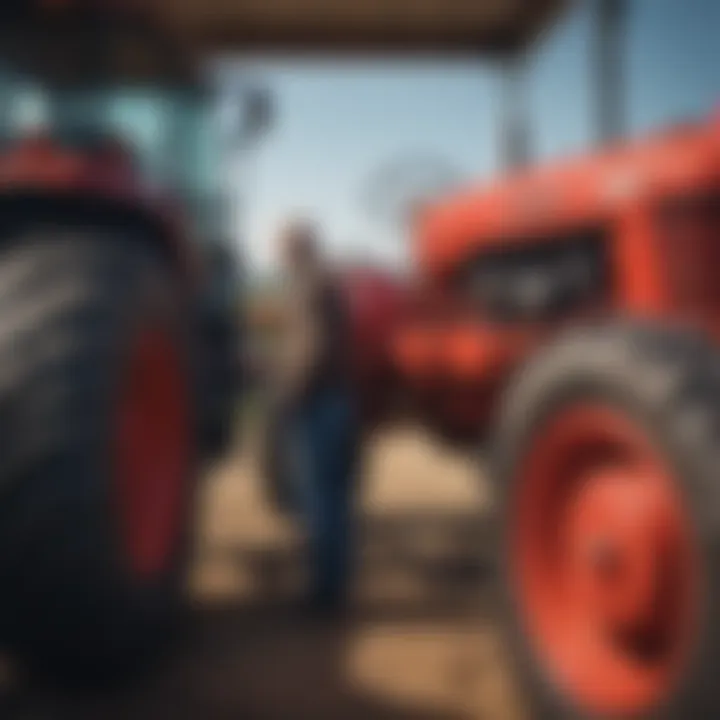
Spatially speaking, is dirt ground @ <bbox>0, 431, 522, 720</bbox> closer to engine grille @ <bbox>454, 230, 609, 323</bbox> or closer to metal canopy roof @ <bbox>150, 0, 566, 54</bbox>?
engine grille @ <bbox>454, 230, 609, 323</bbox>

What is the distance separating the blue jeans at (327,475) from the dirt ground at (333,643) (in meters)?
0.18

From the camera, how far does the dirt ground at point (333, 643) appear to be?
9.34 ft

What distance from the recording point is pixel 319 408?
4.12 m

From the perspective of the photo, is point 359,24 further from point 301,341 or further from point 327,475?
point 327,475

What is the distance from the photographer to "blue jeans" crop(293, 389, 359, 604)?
404 cm

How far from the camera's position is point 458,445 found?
413cm

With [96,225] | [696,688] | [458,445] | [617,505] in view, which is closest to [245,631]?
[458,445]

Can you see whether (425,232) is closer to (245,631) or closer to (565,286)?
(565,286)

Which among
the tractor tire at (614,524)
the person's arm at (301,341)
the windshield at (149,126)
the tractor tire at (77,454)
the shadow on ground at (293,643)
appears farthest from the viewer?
the person's arm at (301,341)

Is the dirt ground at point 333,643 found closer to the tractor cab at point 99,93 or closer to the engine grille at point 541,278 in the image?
the engine grille at point 541,278

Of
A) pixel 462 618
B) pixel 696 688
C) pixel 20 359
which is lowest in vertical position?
pixel 462 618

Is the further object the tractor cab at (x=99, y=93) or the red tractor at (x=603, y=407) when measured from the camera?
the tractor cab at (x=99, y=93)

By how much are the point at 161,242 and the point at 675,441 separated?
1650 millimetres

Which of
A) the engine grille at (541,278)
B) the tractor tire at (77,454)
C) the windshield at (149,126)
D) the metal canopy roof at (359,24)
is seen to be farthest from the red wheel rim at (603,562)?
the metal canopy roof at (359,24)
